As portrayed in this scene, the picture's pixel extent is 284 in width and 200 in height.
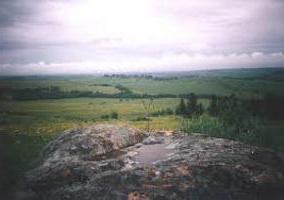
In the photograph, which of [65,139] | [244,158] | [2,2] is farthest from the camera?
[2,2]

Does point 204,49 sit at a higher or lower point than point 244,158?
higher

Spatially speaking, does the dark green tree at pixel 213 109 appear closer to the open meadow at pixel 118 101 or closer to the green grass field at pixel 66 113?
the open meadow at pixel 118 101

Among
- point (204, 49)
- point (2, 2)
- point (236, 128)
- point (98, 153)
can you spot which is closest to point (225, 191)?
point (236, 128)

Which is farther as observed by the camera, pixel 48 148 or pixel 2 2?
pixel 2 2

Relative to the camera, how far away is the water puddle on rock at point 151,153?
4.46 m

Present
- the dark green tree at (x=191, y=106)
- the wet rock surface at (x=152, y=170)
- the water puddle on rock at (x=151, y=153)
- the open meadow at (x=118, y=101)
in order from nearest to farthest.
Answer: the wet rock surface at (x=152, y=170) < the water puddle on rock at (x=151, y=153) < the dark green tree at (x=191, y=106) < the open meadow at (x=118, y=101)

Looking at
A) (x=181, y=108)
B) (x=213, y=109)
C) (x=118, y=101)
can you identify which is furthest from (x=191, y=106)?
(x=118, y=101)

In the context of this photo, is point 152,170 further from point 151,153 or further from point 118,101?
point 118,101

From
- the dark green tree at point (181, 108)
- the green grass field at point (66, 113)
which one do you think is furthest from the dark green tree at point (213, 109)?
the green grass field at point (66, 113)

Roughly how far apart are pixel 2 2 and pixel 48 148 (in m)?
2.00

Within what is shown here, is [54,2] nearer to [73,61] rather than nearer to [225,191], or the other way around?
[73,61]

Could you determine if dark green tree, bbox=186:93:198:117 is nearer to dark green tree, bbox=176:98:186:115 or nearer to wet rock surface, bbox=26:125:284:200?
dark green tree, bbox=176:98:186:115

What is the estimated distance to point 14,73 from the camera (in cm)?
542

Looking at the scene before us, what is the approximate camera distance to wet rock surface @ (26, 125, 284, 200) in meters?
4.09
